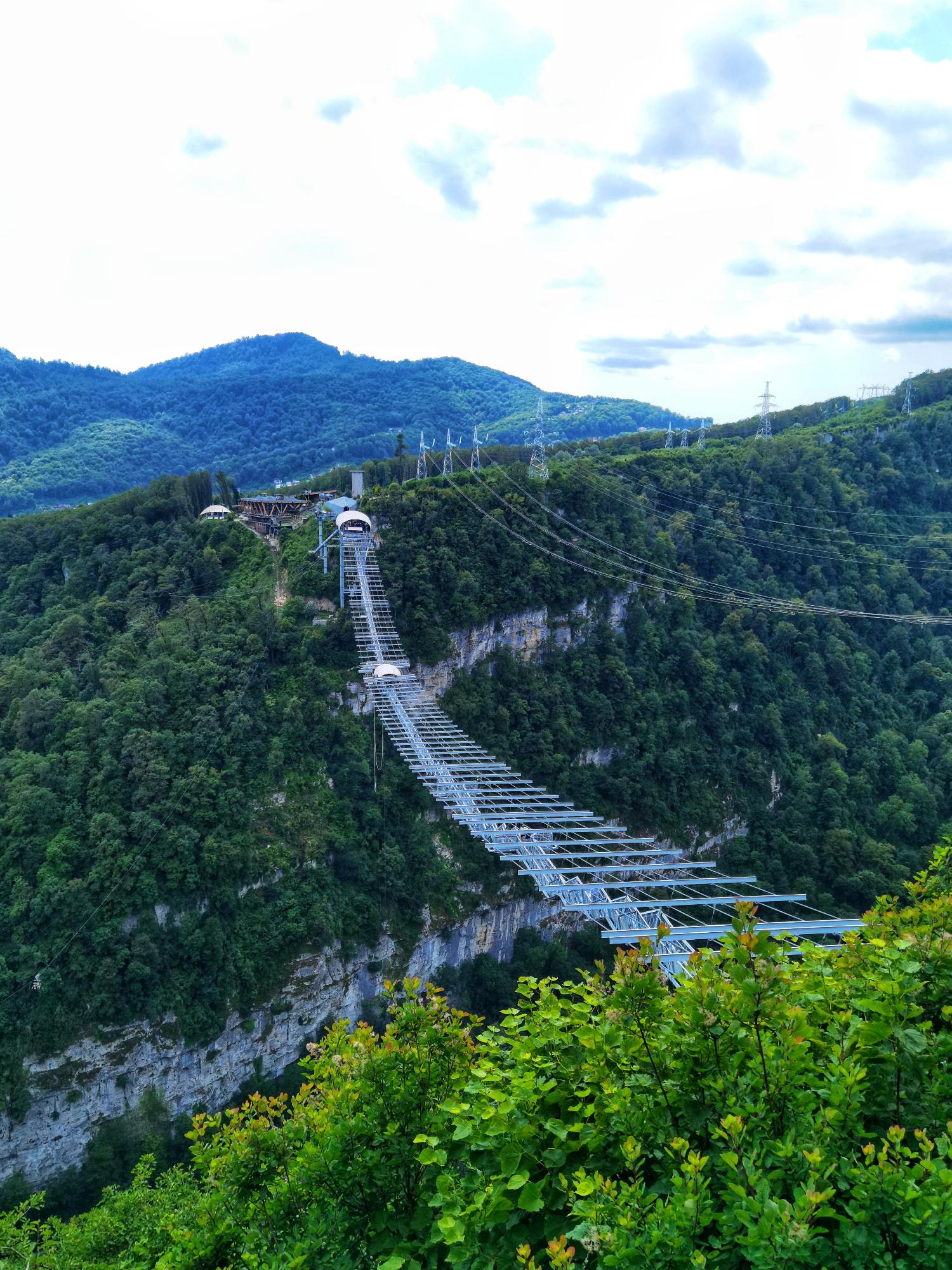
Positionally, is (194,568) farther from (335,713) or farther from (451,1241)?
(451,1241)

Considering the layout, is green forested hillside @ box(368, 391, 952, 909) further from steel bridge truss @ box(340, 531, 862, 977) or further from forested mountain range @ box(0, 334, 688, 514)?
forested mountain range @ box(0, 334, 688, 514)

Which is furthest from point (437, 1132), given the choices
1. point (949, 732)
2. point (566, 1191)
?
point (949, 732)

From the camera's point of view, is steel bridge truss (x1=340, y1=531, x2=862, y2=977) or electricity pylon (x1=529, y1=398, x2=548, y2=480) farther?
electricity pylon (x1=529, y1=398, x2=548, y2=480)

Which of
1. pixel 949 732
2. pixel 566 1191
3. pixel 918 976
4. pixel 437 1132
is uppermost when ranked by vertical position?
pixel 918 976

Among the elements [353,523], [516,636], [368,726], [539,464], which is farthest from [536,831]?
[539,464]

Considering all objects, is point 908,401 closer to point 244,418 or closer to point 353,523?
point 353,523

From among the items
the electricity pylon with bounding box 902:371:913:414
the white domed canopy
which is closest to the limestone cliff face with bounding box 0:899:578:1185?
the white domed canopy
